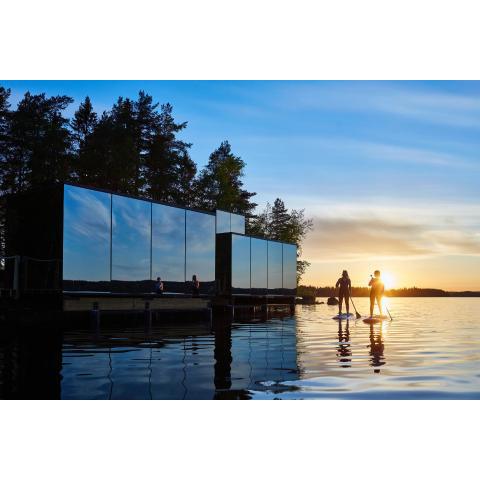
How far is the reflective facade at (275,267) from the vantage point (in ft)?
145

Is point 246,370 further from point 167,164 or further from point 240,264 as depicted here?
point 167,164

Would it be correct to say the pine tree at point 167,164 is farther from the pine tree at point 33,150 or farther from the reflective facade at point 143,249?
the reflective facade at point 143,249

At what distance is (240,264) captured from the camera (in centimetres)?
4094

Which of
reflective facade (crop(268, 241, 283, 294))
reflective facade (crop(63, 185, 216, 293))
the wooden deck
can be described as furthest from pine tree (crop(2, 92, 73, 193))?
the wooden deck

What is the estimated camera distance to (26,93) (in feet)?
182

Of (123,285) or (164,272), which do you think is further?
(164,272)

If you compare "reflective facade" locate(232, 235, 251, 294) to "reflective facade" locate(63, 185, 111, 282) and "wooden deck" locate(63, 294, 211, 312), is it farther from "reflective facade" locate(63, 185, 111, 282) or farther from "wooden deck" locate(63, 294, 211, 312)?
"reflective facade" locate(63, 185, 111, 282)

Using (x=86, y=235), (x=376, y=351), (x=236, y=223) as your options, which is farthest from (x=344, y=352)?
(x=236, y=223)

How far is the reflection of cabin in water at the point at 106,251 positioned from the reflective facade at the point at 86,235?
4cm

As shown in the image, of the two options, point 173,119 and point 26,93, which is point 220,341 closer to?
point 26,93

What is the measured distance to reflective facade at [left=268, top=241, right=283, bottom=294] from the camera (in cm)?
4425

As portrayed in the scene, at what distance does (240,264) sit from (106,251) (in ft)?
47.7
